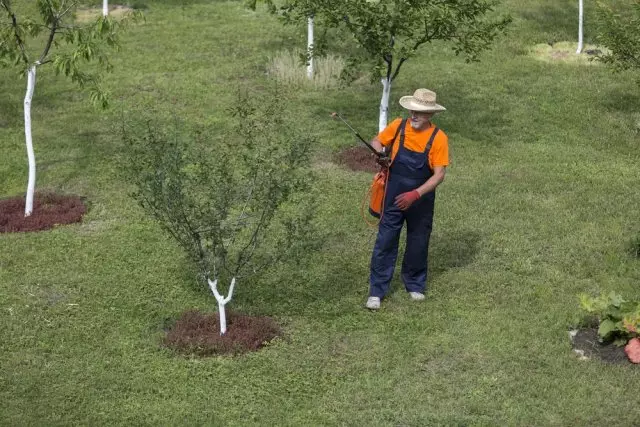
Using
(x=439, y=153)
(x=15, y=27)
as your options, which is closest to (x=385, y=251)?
(x=439, y=153)

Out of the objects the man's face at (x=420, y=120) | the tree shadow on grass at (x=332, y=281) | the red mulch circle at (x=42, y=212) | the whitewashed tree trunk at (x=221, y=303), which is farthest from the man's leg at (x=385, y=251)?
the red mulch circle at (x=42, y=212)

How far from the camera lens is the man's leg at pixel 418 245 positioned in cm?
1009

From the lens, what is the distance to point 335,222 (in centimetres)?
1270

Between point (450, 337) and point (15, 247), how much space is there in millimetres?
5546

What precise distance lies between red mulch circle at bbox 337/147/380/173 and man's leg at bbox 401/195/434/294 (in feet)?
14.8

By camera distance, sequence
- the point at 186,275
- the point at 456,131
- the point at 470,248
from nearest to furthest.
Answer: the point at 186,275 < the point at 470,248 < the point at 456,131

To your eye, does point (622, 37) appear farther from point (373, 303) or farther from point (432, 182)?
point (373, 303)

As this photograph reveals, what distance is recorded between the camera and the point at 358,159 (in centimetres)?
1532

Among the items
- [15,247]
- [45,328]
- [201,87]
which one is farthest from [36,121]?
[45,328]

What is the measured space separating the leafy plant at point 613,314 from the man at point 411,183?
6.00ft

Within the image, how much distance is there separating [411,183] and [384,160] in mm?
356

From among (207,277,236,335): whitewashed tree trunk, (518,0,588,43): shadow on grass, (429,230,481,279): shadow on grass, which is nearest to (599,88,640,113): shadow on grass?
(518,0,588,43): shadow on grass

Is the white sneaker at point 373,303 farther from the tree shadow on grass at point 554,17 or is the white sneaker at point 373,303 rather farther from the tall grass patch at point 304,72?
Answer: the tree shadow on grass at point 554,17

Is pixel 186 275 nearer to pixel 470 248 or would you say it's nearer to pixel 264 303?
pixel 264 303
